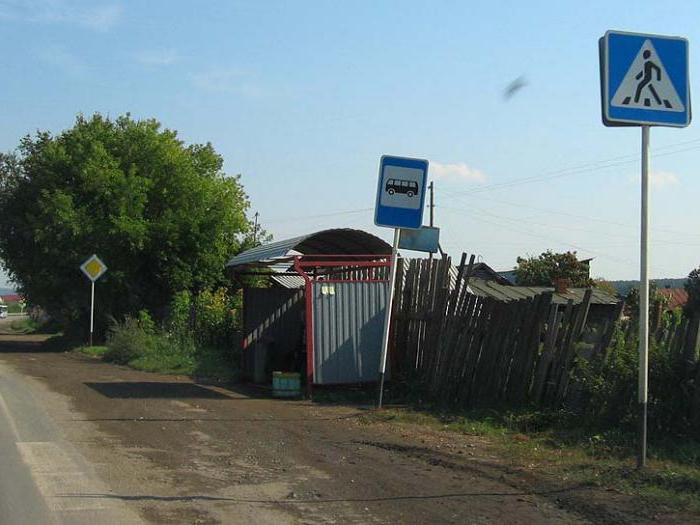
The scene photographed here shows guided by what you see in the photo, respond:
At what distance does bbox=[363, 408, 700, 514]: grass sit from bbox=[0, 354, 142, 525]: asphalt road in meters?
4.04

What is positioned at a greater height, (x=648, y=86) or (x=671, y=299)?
(x=648, y=86)

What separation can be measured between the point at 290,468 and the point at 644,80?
509 centimetres

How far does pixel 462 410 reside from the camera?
11562mm

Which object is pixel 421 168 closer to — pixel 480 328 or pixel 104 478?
pixel 480 328

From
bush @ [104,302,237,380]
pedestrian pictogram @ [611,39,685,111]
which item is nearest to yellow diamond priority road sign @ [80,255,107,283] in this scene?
bush @ [104,302,237,380]

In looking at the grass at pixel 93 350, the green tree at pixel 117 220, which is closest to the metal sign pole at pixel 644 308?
the grass at pixel 93 350

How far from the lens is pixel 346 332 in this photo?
13680mm

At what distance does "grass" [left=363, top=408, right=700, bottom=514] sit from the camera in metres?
7.00

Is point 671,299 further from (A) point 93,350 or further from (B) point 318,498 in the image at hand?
(B) point 318,498

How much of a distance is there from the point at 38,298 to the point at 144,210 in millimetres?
5311

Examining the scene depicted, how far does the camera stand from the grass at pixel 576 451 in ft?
23.0

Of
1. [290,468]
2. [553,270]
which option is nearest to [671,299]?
[553,270]

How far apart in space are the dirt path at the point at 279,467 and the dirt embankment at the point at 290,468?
0.04 ft

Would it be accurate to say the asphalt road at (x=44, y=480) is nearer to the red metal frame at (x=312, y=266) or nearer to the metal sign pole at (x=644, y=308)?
the red metal frame at (x=312, y=266)
